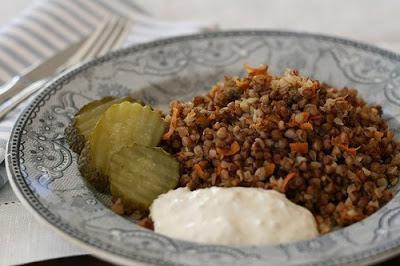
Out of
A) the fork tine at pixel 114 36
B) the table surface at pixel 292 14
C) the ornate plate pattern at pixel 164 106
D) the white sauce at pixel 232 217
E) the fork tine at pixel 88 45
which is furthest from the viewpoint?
the table surface at pixel 292 14

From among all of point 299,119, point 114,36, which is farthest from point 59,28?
point 299,119

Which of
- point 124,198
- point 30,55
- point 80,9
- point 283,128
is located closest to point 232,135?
point 283,128

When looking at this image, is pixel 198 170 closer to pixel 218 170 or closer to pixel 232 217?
pixel 218 170

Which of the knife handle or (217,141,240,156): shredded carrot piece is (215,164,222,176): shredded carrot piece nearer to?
(217,141,240,156): shredded carrot piece

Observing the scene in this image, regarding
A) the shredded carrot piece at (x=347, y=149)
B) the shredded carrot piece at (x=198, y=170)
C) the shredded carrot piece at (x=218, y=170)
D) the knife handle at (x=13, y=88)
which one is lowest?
the knife handle at (x=13, y=88)

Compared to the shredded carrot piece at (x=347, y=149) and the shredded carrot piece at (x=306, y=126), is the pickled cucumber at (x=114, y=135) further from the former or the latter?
the shredded carrot piece at (x=347, y=149)

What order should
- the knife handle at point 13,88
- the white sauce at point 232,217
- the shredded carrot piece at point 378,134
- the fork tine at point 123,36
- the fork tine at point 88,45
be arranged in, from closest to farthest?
the white sauce at point 232,217 < the shredded carrot piece at point 378,134 < the knife handle at point 13,88 < the fork tine at point 88,45 < the fork tine at point 123,36

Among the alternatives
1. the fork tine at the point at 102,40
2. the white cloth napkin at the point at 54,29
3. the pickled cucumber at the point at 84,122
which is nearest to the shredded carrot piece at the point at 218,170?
the pickled cucumber at the point at 84,122
